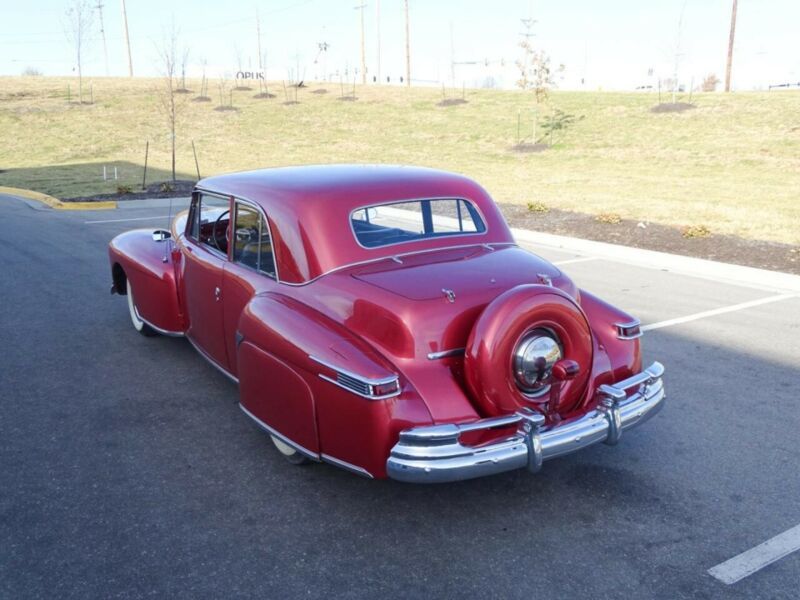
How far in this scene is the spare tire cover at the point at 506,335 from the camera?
11.4 feet

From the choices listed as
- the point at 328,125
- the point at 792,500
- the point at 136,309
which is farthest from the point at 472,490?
the point at 328,125

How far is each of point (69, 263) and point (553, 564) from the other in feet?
27.9

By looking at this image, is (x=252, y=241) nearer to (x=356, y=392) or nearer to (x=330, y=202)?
(x=330, y=202)

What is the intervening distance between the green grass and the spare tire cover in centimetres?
927

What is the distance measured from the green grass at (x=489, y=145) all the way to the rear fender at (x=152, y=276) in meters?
9.63

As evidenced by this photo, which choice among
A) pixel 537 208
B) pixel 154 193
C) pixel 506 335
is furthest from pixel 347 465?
pixel 154 193

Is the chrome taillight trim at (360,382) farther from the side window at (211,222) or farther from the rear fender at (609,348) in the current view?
the side window at (211,222)

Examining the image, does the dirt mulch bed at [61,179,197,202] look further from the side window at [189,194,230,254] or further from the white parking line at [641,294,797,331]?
the white parking line at [641,294,797,331]

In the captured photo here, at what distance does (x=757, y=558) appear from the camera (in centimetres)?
328

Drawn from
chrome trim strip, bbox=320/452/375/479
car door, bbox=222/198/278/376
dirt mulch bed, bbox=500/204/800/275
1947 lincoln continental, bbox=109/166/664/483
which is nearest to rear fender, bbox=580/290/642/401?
1947 lincoln continental, bbox=109/166/664/483

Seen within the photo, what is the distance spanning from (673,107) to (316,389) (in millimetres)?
34174

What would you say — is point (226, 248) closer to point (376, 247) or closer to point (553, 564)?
point (376, 247)

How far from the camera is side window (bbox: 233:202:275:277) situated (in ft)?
14.6

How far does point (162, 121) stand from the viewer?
122ft
